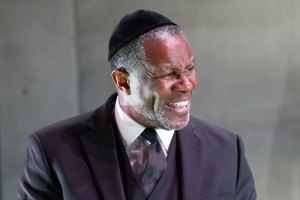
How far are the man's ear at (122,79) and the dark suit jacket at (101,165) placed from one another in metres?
0.10

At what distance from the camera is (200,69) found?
1.99 meters

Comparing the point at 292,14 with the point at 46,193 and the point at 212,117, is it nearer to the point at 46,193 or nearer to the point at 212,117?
the point at 212,117

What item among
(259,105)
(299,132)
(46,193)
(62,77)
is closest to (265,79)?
(259,105)

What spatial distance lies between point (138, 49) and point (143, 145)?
0.24 meters

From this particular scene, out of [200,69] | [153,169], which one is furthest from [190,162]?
[200,69]

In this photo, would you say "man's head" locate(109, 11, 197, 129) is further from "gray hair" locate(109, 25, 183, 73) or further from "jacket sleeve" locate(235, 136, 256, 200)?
"jacket sleeve" locate(235, 136, 256, 200)

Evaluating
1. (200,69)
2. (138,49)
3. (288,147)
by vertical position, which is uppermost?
(138,49)

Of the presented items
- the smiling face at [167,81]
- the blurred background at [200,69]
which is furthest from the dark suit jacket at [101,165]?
the blurred background at [200,69]

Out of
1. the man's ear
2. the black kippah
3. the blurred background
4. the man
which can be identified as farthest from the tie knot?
the blurred background

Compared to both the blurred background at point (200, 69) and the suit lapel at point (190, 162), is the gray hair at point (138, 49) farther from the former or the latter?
the blurred background at point (200, 69)

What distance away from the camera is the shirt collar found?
3.62ft

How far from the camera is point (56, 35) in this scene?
2.07 m

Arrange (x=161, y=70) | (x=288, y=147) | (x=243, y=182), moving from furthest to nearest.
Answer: (x=288, y=147)
(x=243, y=182)
(x=161, y=70)

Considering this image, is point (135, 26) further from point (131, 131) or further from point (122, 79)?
point (131, 131)
